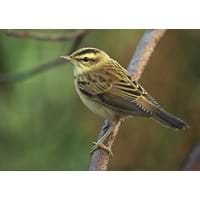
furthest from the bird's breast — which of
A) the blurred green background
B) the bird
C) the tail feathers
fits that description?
the blurred green background

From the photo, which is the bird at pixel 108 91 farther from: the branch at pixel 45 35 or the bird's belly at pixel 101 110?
the branch at pixel 45 35

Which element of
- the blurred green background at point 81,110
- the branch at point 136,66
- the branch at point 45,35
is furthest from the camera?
the blurred green background at point 81,110

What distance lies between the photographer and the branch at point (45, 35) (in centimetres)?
262

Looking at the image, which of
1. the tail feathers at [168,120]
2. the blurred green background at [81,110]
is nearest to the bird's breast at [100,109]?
the tail feathers at [168,120]

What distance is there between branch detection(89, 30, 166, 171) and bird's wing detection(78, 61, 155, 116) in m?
0.05

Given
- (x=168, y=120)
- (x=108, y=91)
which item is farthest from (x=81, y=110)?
(x=168, y=120)

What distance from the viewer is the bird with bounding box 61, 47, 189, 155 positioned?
8.07 ft

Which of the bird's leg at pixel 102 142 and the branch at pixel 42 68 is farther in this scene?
the branch at pixel 42 68

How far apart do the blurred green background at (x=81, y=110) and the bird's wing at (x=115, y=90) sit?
209 millimetres

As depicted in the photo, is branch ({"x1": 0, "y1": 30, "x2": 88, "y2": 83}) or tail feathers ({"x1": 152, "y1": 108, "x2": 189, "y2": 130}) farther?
branch ({"x1": 0, "y1": 30, "x2": 88, "y2": 83})

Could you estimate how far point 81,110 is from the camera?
3111 mm

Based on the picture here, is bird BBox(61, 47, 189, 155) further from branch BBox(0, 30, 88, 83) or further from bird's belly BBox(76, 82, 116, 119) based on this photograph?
branch BBox(0, 30, 88, 83)
